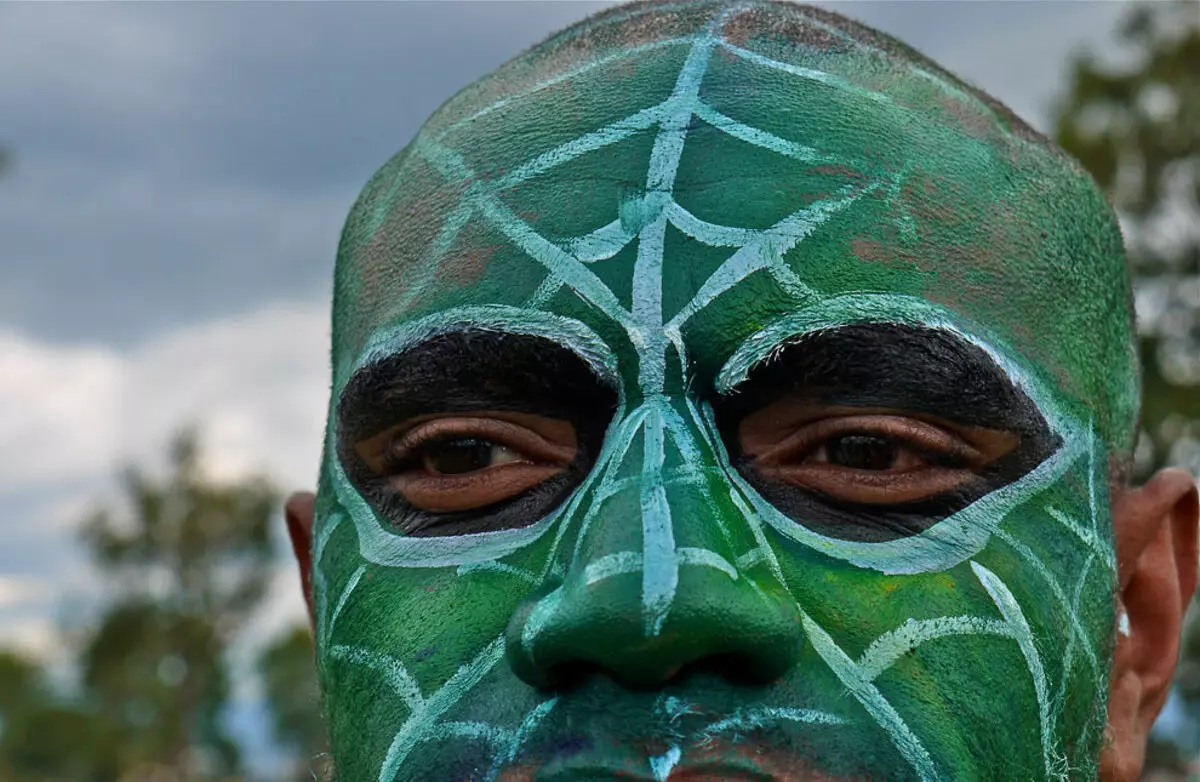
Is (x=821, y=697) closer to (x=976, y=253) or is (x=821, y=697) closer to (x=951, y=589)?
(x=951, y=589)

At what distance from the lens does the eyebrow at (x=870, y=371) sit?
253 centimetres

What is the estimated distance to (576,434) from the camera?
262 centimetres

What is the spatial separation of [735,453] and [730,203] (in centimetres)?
54

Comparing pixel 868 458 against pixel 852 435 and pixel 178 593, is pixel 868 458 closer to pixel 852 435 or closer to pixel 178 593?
pixel 852 435

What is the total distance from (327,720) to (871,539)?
1266 millimetres

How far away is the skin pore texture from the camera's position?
2229 mm

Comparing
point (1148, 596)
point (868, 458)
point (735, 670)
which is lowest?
point (735, 670)

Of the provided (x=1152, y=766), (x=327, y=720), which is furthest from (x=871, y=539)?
(x=1152, y=766)

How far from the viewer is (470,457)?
8.96 feet

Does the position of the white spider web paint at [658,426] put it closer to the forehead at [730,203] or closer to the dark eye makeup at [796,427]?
the forehead at [730,203]

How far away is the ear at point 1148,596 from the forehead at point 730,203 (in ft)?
1.22

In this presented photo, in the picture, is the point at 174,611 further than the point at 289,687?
No

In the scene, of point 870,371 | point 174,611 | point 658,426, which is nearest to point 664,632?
point 658,426

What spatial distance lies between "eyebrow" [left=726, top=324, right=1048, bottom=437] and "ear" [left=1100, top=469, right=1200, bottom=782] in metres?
0.75
